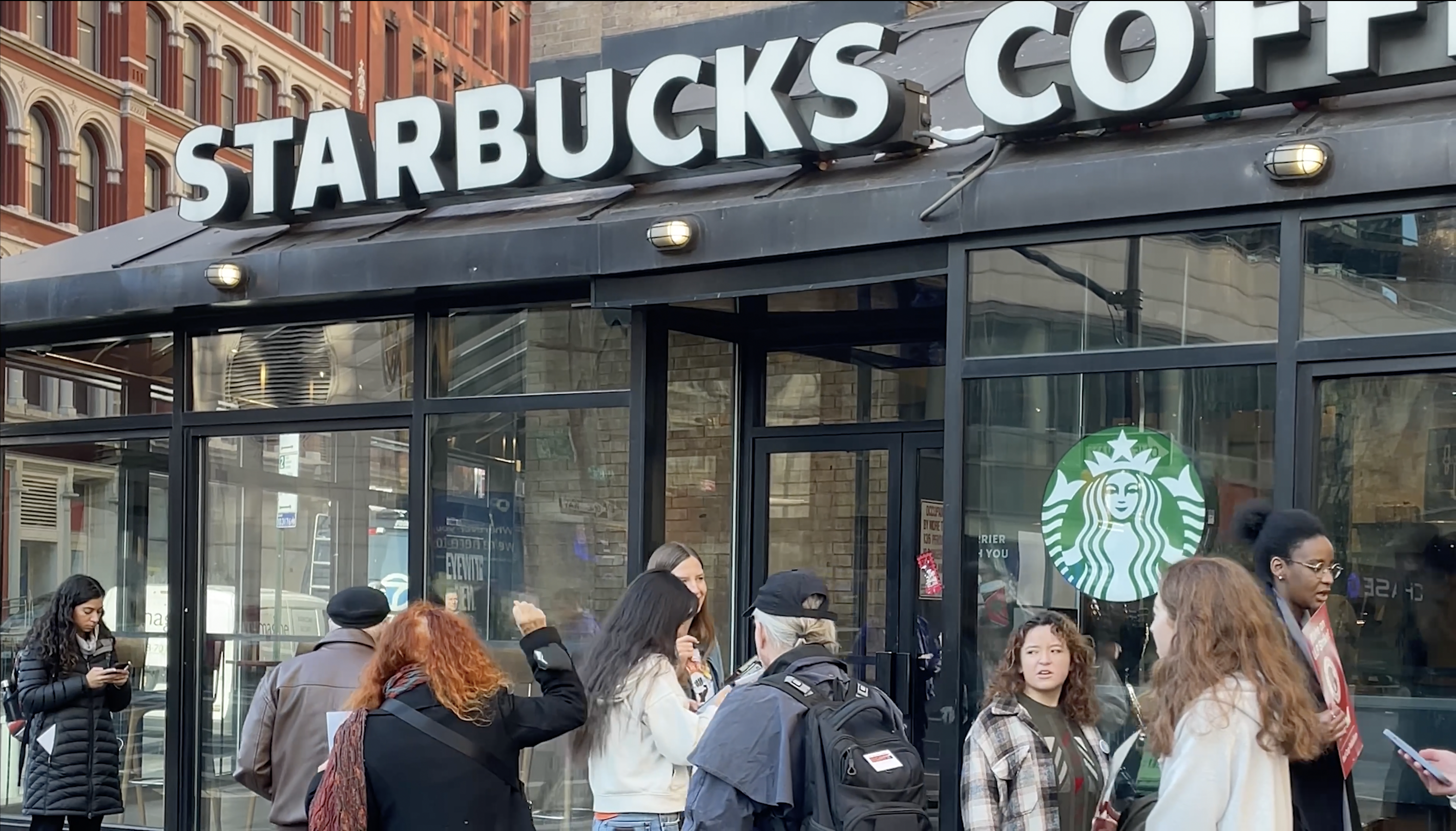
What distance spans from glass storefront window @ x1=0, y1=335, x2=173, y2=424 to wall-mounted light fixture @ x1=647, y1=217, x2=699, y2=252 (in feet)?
12.4

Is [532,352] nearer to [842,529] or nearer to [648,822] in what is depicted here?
[842,529]

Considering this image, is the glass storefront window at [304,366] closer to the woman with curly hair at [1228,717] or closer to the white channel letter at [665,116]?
the white channel letter at [665,116]

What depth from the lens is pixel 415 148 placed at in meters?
8.06

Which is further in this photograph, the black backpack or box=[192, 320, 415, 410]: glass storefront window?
box=[192, 320, 415, 410]: glass storefront window

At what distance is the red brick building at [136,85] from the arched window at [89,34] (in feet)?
0.13

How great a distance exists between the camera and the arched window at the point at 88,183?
129 ft

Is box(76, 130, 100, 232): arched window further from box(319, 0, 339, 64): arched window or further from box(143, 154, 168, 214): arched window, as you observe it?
box(319, 0, 339, 64): arched window

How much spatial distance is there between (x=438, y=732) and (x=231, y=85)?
46.4 m

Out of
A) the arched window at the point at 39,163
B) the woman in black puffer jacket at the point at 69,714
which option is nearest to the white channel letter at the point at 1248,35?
the woman in black puffer jacket at the point at 69,714

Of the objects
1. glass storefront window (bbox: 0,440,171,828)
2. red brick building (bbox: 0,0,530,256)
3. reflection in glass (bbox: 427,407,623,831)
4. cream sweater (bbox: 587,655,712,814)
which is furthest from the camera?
red brick building (bbox: 0,0,530,256)

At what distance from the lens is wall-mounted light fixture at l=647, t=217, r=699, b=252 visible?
7.11m

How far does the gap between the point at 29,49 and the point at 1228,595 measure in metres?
39.0

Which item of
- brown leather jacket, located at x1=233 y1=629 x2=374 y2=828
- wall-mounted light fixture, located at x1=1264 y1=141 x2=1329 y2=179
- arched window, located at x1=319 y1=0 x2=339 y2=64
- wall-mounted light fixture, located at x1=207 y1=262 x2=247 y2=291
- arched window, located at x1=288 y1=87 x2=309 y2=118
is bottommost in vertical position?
brown leather jacket, located at x1=233 y1=629 x2=374 y2=828

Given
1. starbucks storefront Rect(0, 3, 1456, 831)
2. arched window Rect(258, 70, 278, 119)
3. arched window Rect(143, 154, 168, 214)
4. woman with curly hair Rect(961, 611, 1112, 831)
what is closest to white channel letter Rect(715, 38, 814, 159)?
starbucks storefront Rect(0, 3, 1456, 831)
